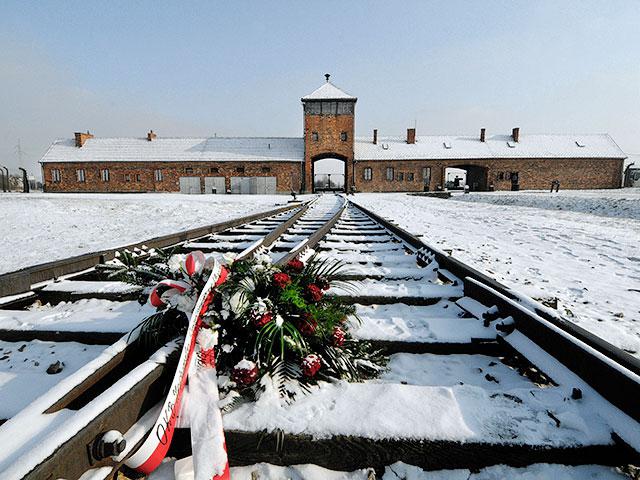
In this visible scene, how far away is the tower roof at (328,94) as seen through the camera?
3638cm

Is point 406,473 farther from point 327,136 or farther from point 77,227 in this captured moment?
point 327,136

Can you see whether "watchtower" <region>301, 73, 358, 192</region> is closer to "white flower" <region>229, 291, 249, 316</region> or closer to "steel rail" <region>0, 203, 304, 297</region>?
"steel rail" <region>0, 203, 304, 297</region>

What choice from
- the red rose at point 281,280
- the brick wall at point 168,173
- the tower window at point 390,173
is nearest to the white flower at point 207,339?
the red rose at point 281,280

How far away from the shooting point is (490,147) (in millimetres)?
41375

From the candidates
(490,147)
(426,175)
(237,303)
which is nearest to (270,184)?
(426,175)

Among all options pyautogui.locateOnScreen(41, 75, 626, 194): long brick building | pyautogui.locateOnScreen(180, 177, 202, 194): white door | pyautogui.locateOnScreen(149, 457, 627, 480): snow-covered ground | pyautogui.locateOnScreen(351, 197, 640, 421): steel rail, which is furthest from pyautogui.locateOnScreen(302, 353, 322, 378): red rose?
pyautogui.locateOnScreen(180, 177, 202, 194): white door

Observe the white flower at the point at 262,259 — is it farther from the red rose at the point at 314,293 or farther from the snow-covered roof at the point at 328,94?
the snow-covered roof at the point at 328,94

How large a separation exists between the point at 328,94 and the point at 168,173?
1860 cm

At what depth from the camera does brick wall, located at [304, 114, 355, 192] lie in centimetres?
3669

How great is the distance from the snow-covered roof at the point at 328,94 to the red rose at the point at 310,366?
3790 cm

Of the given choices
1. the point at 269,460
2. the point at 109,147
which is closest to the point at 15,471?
the point at 269,460

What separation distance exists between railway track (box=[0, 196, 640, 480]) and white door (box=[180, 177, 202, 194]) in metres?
37.3

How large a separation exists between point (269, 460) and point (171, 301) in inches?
30.3

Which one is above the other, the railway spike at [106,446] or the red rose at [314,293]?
the red rose at [314,293]
